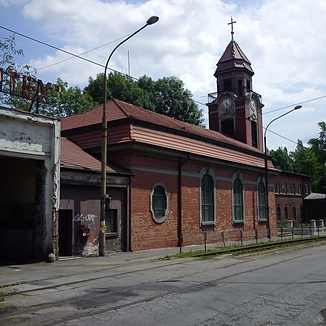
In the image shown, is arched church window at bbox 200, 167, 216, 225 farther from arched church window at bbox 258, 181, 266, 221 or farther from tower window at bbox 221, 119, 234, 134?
tower window at bbox 221, 119, 234, 134

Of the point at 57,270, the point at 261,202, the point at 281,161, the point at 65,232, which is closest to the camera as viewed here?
the point at 57,270

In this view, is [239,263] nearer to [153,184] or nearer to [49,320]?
[153,184]

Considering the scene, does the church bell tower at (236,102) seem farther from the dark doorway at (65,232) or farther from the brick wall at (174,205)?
the dark doorway at (65,232)

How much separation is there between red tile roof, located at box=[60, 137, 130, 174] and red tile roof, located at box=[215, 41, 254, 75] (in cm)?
2215

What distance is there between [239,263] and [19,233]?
339 inches

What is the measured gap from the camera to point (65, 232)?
57.4 ft

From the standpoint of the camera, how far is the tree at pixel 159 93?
4531 cm

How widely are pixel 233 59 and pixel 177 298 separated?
34308 millimetres

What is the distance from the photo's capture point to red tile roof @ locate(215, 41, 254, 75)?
3950 cm

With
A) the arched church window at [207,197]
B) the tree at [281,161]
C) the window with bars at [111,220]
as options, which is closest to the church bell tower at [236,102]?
the arched church window at [207,197]

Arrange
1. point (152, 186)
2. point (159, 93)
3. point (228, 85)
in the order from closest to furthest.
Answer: point (152, 186) < point (228, 85) < point (159, 93)

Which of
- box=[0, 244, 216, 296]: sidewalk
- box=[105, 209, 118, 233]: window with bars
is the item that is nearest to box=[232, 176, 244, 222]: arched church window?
box=[105, 209, 118, 233]: window with bars

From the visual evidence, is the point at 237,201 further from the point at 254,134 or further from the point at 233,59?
the point at 233,59

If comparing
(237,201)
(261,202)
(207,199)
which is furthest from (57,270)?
(261,202)
